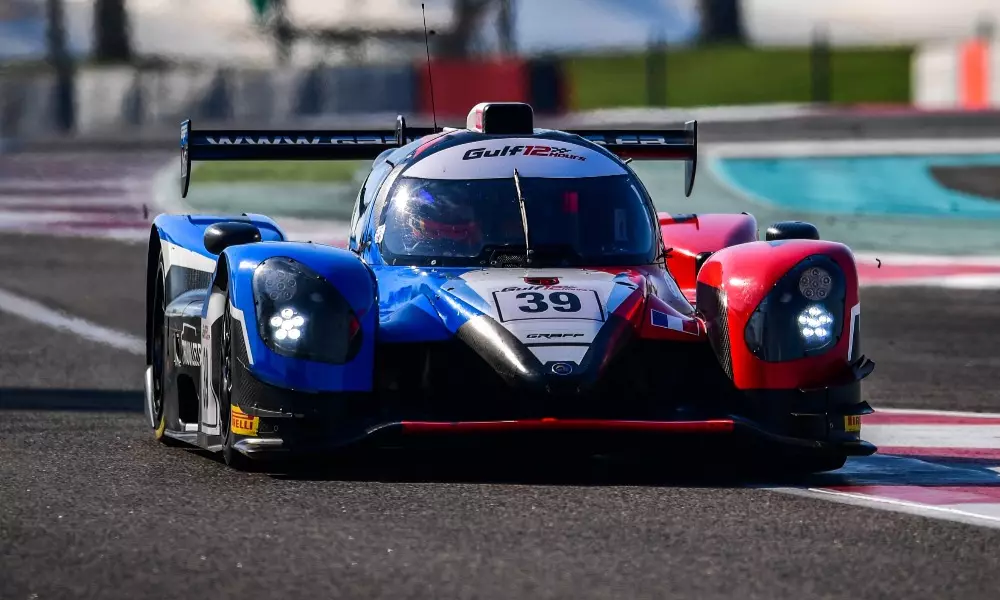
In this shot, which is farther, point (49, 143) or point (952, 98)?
point (952, 98)

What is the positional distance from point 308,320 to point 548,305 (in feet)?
2.71

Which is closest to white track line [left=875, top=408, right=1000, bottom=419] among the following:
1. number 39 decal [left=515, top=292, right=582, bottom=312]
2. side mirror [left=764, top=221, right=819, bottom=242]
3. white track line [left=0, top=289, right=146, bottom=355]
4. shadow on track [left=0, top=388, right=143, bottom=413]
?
side mirror [left=764, top=221, right=819, bottom=242]

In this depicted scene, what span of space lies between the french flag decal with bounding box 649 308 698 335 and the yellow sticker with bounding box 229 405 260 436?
143cm

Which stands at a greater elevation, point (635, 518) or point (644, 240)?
point (644, 240)

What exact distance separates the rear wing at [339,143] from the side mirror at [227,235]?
106cm

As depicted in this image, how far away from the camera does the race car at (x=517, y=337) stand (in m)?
6.65

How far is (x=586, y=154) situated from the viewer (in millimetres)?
8211

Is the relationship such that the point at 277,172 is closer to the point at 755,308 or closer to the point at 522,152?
the point at 522,152

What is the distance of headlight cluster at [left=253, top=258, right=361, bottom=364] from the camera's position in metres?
6.73

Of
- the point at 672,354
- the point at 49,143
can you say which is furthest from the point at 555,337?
the point at 49,143

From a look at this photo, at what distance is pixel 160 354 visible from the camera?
8.74 metres

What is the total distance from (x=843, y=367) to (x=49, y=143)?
23358 millimetres

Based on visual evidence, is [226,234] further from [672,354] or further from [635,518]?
[635,518]

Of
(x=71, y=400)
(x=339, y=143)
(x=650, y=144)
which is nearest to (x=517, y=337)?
(x=339, y=143)
